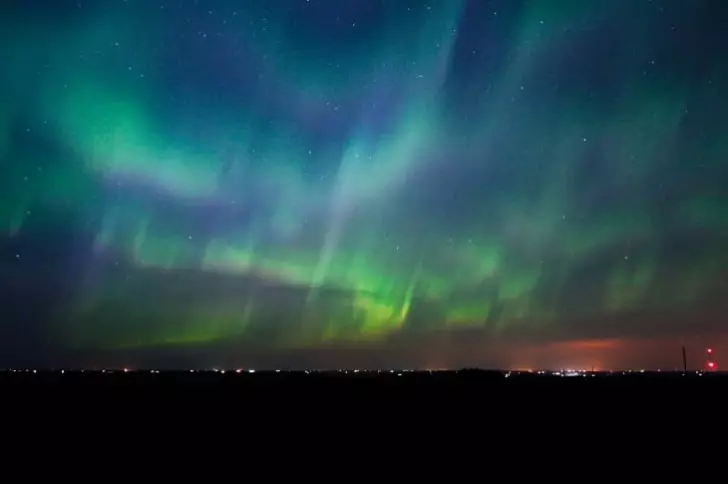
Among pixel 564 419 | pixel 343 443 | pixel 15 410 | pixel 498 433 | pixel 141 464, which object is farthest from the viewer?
pixel 15 410

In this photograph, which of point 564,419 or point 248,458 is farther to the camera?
point 564,419

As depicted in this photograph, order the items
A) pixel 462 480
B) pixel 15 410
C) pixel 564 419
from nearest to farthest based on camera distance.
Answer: pixel 462 480 → pixel 564 419 → pixel 15 410

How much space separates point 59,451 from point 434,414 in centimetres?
2221

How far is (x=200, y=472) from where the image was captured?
769 inches

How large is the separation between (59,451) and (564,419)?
24934mm

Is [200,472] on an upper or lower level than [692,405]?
lower

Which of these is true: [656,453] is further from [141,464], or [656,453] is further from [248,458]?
[141,464]

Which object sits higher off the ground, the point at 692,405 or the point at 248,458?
the point at 692,405

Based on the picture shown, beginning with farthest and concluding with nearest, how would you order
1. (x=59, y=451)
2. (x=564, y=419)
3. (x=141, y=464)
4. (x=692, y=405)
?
(x=692, y=405) < (x=564, y=419) < (x=59, y=451) < (x=141, y=464)

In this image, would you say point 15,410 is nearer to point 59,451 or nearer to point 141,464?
point 59,451

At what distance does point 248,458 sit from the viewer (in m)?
22.3

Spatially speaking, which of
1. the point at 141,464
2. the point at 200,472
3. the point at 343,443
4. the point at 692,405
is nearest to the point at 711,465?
the point at 343,443

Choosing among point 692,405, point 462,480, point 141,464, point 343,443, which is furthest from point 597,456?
point 692,405

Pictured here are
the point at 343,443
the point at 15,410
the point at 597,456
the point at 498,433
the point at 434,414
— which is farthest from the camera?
the point at 15,410
